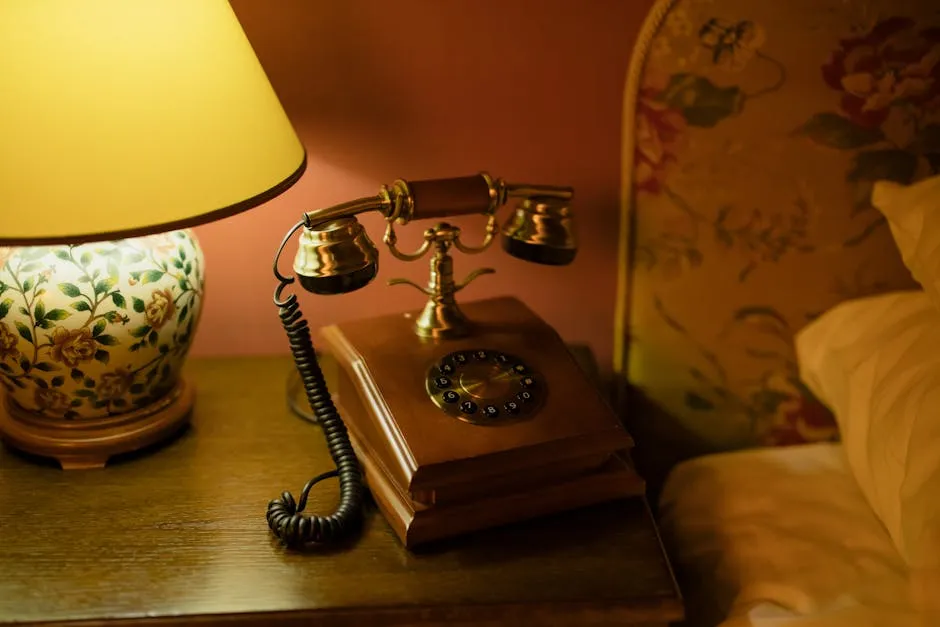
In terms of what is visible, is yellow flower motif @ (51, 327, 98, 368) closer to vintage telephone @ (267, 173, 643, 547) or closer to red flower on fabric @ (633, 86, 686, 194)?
vintage telephone @ (267, 173, 643, 547)

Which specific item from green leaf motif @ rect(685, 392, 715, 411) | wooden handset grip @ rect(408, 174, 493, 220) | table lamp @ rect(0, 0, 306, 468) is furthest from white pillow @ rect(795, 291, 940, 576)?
table lamp @ rect(0, 0, 306, 468)

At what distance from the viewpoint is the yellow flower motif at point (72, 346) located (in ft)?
2.77

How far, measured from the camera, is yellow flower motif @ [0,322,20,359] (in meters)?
0.84

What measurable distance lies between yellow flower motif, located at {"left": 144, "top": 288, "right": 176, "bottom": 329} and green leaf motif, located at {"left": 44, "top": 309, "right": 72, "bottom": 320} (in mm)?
67

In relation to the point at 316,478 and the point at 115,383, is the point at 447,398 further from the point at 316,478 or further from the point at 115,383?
the point at 115,383

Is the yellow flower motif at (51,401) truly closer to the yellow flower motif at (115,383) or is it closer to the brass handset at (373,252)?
the yellow flower motif at (115,383)

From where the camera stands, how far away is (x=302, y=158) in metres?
0.88

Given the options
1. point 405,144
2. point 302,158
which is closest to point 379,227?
point 405,144

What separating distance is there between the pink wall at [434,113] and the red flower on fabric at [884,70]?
23cm

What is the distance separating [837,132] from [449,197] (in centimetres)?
45

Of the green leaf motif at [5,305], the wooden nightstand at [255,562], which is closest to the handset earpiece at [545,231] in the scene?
the wooden nightstand at [255,562]

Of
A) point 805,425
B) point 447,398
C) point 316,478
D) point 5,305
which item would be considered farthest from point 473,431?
point 805,425

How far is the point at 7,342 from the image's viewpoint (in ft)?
2.80

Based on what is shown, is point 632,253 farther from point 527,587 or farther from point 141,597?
point 141,597
